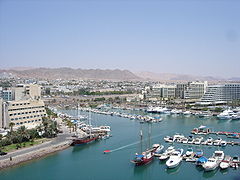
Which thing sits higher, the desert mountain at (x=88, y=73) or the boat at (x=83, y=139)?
the desert mountain at (x=88, y=73)

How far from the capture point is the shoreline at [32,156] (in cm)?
1280

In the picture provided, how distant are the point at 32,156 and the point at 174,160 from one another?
6547mm

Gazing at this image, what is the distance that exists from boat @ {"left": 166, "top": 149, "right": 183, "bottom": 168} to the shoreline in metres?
5.85

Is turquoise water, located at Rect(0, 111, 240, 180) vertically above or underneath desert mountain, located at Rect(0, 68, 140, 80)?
underneath

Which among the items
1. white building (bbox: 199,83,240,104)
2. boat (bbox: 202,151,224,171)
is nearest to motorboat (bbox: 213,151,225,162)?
boat (bbox: 202,151,224,171)

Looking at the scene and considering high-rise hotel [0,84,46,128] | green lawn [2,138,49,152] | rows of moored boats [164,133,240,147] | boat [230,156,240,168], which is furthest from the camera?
high-rise hotel [0,84,46,128]

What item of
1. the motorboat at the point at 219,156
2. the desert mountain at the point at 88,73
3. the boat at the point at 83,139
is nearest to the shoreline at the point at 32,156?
the boat at the point at 83,139

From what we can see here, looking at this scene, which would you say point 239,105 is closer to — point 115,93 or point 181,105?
point 181,105

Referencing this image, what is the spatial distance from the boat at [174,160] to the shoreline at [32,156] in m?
5.85

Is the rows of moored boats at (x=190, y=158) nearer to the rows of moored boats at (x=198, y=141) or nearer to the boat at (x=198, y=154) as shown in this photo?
the boat at (x=198, y=154)

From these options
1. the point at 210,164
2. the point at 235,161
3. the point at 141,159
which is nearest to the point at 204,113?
the point at 235,161

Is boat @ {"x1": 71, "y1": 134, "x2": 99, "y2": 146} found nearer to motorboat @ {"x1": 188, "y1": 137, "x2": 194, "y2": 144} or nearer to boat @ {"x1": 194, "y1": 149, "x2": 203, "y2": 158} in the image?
motorboat @ {"x1": 188, "y1": 137, "x2": 194, "y2": 144}

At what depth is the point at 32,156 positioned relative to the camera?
13906 millimetres

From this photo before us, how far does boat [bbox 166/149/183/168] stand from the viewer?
12.6m
